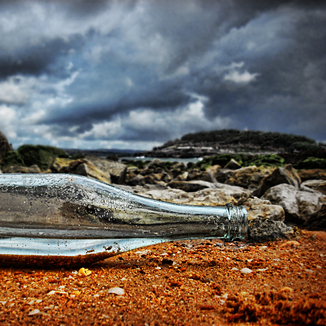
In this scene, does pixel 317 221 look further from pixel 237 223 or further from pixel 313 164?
pixel 313 164

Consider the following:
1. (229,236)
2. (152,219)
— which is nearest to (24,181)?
(152,219)

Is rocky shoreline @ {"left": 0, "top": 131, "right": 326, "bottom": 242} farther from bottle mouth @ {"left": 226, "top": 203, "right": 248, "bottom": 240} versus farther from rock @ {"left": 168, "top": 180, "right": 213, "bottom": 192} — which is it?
bottle mouth @ {"left": 226, "top": 203, "right": 248, "bottom": 240}

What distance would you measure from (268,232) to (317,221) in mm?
747

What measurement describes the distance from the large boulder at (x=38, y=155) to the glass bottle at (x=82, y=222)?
8798 millimetres

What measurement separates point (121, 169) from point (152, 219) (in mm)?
4681

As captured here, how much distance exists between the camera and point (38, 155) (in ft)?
31.1

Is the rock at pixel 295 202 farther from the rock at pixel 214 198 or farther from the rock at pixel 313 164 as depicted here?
the rock at pixel 313 164

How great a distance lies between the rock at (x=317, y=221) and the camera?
207 cm

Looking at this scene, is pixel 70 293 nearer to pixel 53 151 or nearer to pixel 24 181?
pixel 24 181

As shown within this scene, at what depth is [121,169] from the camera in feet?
19.0

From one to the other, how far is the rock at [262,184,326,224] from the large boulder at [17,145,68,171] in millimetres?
8670

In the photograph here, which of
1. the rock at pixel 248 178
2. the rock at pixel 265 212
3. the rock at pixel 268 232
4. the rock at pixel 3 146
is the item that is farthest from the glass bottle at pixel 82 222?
the rock at pixel 3 146

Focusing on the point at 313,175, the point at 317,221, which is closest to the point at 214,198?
the point at 317,221

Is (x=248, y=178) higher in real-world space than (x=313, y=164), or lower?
lower
